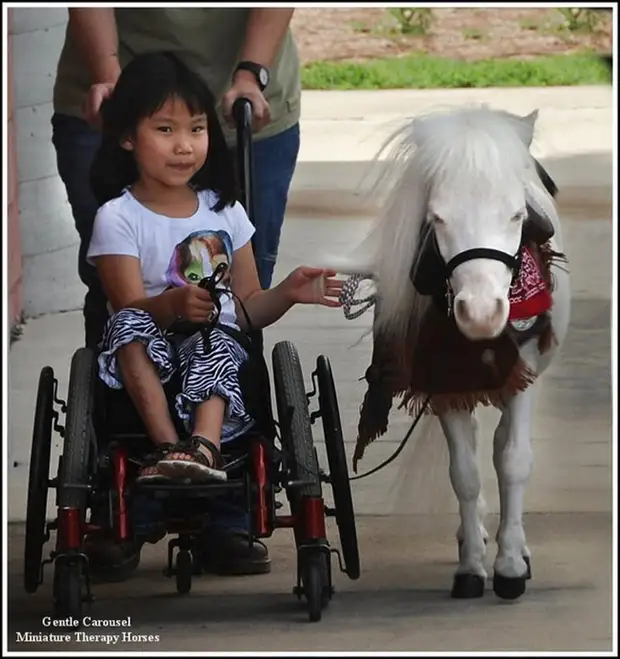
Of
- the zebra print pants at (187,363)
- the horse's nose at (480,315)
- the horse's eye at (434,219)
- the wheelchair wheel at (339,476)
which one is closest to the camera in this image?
the horse's nose at (480,315)

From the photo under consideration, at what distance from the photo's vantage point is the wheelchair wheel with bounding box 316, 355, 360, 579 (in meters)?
3.29

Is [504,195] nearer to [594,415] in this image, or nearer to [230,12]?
Result: [230,12]

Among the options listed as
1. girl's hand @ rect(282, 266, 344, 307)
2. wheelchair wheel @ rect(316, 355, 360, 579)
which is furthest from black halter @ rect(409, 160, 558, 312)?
wheelchair wheel @ rect(316, 355, 360, 579)

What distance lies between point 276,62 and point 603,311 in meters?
2.36

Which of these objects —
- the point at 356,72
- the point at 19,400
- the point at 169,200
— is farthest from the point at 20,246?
the point at 169,200

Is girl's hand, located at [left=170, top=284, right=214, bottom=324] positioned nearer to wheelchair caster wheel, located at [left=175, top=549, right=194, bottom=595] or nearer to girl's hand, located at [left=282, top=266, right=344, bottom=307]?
girl's hand, located at [left=282, top=266, right=344, bottom=307]

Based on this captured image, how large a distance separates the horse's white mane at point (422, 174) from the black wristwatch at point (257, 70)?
451 mm

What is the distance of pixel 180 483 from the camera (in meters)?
3.02

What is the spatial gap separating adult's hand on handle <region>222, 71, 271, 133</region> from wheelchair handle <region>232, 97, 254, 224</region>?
0.01m

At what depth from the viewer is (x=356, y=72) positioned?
5.64m

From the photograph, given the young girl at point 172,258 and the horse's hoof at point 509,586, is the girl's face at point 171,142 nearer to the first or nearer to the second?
the young girl at point 172,258

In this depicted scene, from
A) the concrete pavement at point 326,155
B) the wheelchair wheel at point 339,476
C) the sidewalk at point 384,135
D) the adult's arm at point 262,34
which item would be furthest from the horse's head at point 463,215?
the concrete pavement at point 326,155

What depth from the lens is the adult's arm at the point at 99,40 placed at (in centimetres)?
359

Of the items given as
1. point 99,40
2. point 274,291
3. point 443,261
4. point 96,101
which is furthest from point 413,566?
point 99,40
